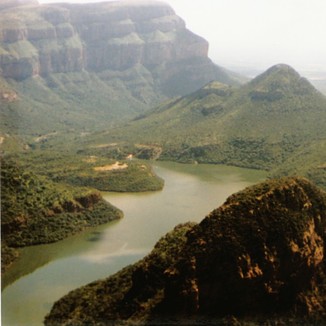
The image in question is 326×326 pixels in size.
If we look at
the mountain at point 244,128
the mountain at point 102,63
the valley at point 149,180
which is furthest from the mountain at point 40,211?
the mountain at point 102,63

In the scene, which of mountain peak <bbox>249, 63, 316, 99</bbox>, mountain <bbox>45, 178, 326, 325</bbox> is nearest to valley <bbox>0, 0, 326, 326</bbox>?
mountain <bbox>45, 178, 326, 325</bbox>

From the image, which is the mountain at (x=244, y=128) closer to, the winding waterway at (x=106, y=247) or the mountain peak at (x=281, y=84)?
the mountain peak at (x=281, y=84)

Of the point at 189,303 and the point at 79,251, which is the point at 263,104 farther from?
the point at 189,303

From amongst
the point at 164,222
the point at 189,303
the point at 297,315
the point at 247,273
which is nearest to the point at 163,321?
the point at 189,303

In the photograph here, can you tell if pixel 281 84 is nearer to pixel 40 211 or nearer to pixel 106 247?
pixel 40 211

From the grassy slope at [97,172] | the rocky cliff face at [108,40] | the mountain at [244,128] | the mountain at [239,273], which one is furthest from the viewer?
the rocky cliff face at [108,40]

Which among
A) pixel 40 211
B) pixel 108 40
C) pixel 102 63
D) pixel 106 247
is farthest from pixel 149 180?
pixel 102 63
